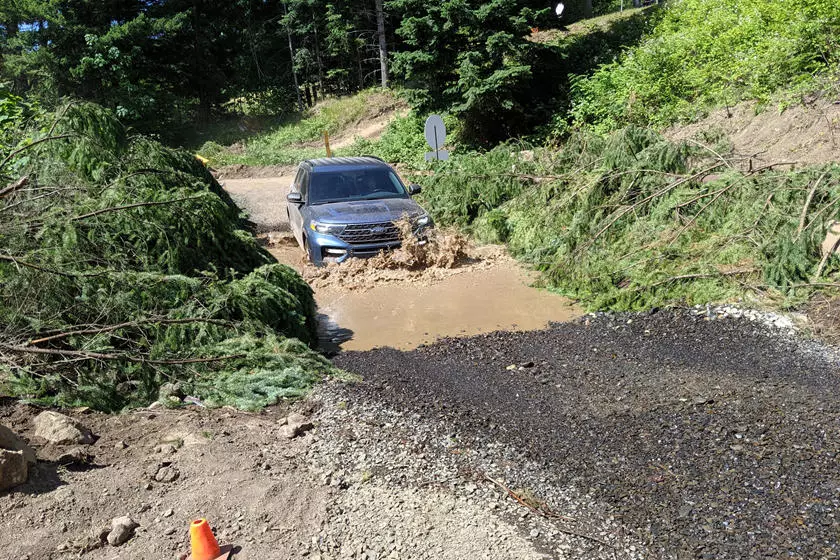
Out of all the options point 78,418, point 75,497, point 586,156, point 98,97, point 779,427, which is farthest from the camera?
point 98,97

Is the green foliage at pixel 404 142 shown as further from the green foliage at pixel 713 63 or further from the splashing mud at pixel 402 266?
the splashing mud at pixel 402 266

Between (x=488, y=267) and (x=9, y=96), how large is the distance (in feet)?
25.3

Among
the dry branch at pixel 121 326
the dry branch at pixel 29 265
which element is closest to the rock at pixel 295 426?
the dry branch at pixel 121 326

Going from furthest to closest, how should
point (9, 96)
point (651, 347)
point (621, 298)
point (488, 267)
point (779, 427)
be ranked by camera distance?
1. point (488, 267)
2. point (9, 96)
3. point (621, 298)
4. point (651, 347)
5. point (779, 427)

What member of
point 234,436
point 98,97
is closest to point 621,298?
point 234,436

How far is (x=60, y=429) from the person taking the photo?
188 inches

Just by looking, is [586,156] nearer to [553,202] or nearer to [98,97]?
[553,202]

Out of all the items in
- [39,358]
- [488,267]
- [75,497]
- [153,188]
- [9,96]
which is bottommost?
[488,267]

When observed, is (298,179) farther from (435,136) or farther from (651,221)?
(651,221)

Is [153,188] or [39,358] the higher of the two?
[153,188]

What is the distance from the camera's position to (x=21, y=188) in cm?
664

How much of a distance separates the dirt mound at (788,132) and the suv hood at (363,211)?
222 inches

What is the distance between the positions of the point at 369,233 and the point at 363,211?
49 centimetres

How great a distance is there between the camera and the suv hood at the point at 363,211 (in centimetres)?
1082
